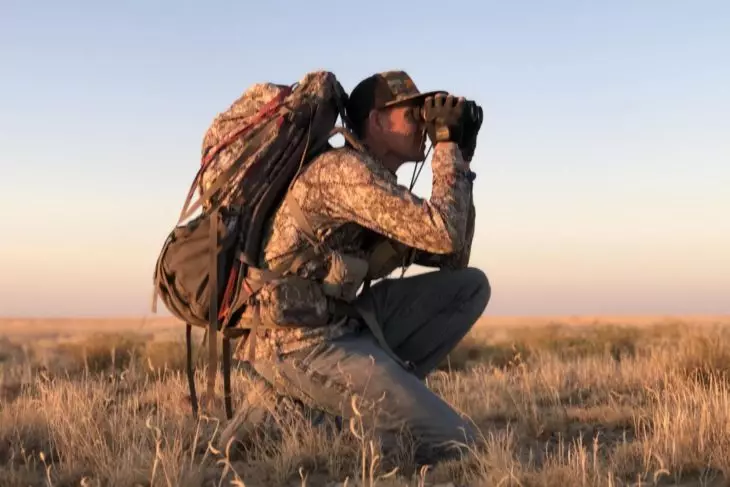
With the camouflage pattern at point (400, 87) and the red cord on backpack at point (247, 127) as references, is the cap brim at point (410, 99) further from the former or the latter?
the red cord on backpack at point (247, 127)

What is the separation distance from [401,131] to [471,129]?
0.36 metres

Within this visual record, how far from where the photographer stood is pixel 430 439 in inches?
153

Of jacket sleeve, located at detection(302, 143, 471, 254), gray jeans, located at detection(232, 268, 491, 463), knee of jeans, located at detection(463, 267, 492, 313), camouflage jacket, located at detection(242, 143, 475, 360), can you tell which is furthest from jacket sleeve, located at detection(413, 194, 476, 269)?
jacket sleeve, located at detection(302, 143, 471, 254)

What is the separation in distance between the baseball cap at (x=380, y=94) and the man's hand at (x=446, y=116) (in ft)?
0.27

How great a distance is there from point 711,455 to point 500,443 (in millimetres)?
948

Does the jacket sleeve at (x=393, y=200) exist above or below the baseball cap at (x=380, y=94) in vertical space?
below

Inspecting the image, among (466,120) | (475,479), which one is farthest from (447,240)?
(475,479)

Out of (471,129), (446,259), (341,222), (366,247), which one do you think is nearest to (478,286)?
(446,259)

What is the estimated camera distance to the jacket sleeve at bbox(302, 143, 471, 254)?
377 centimetres

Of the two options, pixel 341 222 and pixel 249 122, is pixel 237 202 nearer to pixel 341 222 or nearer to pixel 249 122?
pixel 249 122

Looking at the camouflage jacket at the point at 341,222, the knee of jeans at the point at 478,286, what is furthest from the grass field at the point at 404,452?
the knee of jeans at the point at 478,286

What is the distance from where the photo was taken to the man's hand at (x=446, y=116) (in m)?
4.05

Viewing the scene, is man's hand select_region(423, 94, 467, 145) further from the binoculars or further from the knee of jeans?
A: the knee of jeans

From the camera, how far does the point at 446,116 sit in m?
4.06
